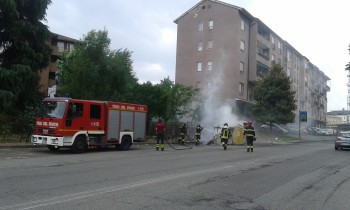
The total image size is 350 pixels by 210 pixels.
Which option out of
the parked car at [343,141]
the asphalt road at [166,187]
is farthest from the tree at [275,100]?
the asphalt road at [166,187]

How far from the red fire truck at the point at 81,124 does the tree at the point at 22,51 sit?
6224 millimetres

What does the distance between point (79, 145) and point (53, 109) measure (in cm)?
203

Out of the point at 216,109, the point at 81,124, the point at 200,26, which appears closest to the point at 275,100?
the point at 216,109

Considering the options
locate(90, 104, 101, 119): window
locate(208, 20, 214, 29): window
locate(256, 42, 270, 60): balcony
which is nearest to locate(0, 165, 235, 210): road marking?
locate(90, 104, 101, 119): window

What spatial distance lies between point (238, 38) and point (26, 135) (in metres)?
32.1

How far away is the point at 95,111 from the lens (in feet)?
60.7

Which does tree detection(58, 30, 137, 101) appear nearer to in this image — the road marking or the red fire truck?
the red fire truck

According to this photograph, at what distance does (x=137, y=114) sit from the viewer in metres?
21.3

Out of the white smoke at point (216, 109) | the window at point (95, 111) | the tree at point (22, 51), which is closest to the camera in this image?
the window at point (95, 111)

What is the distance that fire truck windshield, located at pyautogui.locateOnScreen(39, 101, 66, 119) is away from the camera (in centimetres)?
1706

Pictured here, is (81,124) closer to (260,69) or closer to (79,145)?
(79,145)

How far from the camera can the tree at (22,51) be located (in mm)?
23000

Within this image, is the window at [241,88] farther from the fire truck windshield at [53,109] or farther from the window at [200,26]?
the fire truck windshield at [53,109]

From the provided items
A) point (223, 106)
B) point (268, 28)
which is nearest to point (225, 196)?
point (223, 106)
